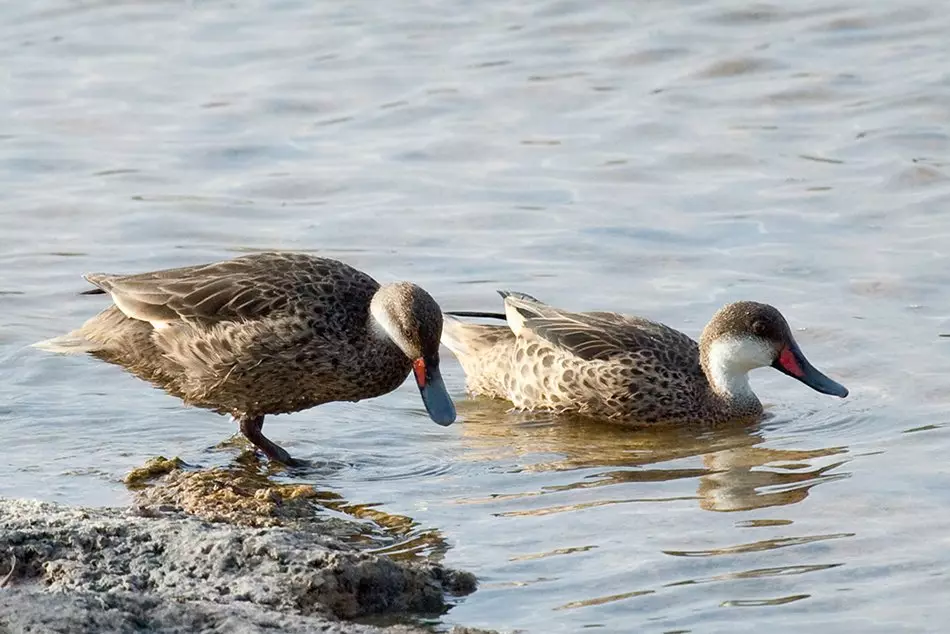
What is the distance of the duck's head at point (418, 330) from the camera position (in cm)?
779

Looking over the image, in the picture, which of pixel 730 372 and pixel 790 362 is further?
pixel 730 372

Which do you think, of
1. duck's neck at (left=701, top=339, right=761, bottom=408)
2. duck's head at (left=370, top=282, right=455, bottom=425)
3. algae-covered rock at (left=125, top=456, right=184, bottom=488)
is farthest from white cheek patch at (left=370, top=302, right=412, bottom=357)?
duck's neck at (left=701, top=339, right=761, bottom=408)

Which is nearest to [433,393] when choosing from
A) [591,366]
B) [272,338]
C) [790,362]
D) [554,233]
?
[272,338]

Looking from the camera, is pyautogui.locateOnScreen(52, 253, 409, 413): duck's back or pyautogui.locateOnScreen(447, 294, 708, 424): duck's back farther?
pyautogui.locateOnScreen(447, 294, 708, 424): duck's back

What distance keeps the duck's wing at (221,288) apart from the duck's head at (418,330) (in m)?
0.37

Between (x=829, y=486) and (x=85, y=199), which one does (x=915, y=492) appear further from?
(x=85, y=199)

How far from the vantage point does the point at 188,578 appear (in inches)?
226

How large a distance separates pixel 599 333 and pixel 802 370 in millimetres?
1103

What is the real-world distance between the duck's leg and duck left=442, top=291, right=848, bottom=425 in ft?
6.09

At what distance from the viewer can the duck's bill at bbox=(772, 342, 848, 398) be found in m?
8.99

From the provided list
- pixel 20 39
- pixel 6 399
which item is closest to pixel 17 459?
pixel 6 399

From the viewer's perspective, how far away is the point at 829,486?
298 inches

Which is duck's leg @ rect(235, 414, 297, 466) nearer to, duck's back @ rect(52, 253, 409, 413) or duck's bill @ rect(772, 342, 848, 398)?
duck's back @ rect(52, 253, 409, 413)

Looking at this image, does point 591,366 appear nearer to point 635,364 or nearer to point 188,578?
point 635,364
